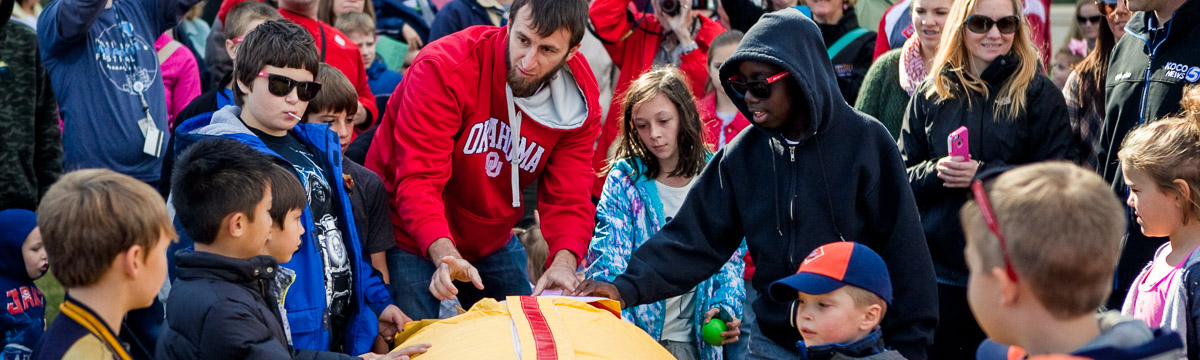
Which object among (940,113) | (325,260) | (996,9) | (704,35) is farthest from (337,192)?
(704,35)

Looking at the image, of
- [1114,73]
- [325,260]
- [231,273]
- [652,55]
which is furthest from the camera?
[652,55]

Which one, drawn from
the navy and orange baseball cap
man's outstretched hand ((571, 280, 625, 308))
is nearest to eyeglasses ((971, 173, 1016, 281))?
the navy and orange baseball cap

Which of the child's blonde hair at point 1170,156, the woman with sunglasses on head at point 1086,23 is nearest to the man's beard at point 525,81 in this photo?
the child's blonde hair at point 1170,156

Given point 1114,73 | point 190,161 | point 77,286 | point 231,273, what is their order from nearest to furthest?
1. point 77,286
2. point 231,273
3. point 190,161
4. point 1114,73

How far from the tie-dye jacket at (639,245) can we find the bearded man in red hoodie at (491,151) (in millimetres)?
100

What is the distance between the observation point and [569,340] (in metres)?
3.12

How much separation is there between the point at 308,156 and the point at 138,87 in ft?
7.19

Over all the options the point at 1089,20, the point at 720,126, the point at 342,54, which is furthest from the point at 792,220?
the point at 1089,20

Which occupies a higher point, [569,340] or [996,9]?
[996,9]

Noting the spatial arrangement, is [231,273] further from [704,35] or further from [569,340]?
[704,35]

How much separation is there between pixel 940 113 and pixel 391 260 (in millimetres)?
2327

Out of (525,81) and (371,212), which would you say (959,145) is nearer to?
(525,81)

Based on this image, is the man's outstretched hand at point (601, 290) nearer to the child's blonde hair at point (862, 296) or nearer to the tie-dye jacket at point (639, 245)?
the tie-dye jacket at point (639, 245)

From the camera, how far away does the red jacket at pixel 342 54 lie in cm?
566
